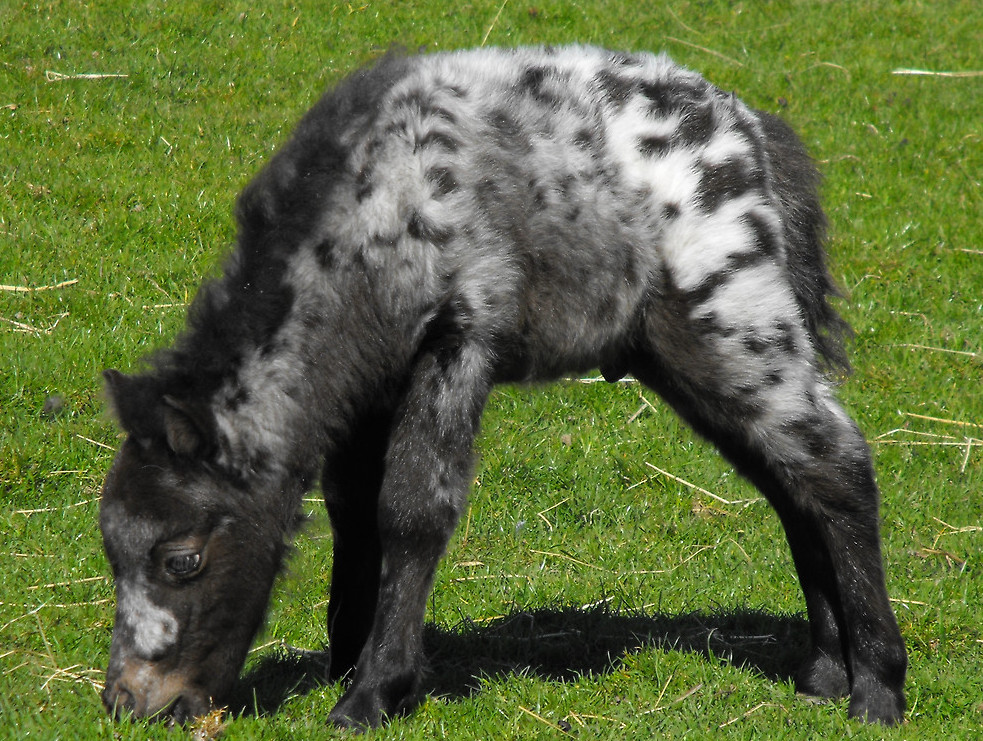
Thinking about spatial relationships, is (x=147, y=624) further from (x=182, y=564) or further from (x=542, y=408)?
(x=542, y=408)

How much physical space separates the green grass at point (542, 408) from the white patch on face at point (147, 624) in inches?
10.4

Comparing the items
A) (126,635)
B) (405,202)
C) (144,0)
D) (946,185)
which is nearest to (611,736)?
(126,635)

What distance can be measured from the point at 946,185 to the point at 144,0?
22.6 feet

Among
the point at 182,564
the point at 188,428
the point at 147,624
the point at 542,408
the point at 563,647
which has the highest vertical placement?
the point at 188,428

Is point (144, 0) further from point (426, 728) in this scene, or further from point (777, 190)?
point (426, 728)

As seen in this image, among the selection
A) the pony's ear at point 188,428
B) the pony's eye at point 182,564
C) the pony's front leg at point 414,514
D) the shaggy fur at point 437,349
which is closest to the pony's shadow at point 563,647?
the shaggy fur at point 437,349

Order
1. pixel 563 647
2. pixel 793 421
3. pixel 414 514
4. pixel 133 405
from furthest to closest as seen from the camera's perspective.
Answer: pixel 563 647 → pixel 793 421 → pixel 414 514 → pixel 133 405

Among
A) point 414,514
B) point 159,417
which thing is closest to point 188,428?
point 159,417

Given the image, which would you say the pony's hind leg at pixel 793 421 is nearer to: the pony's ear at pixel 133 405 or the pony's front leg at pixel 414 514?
the pony's front leg at pixel 414 514

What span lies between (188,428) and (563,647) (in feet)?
6.60

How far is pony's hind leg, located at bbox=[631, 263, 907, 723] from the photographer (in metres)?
4.81

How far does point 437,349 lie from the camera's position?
448 centimetres

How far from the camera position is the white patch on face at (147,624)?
14.0 feet

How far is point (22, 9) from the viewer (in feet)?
34.4
